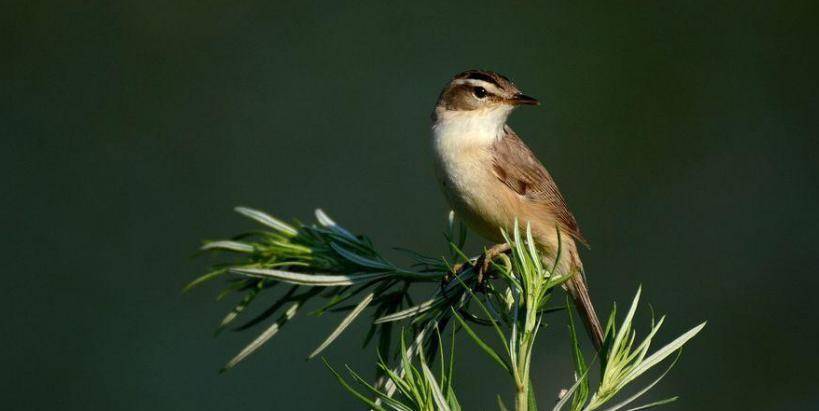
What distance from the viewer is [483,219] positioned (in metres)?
1.68

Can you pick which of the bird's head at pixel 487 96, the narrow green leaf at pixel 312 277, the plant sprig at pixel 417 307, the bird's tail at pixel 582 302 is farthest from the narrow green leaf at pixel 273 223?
the bird's head at pixel 487 96

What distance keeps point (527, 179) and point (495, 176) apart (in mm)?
129

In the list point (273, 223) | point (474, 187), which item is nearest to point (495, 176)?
point (474, 187)

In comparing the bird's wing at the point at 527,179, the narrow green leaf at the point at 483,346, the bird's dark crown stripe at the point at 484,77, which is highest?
the bird's dark crown stripe at the point at 484,77

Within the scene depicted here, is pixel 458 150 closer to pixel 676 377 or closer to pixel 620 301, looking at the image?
pixel 620 301

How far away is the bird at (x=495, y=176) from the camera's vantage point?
5.56 ft

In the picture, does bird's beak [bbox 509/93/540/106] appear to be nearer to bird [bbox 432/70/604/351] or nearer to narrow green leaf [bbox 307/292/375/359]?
bird [bbox 432/70/604/351]

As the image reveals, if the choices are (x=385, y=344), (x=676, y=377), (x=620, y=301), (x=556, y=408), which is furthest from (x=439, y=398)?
(x=676, y=377)

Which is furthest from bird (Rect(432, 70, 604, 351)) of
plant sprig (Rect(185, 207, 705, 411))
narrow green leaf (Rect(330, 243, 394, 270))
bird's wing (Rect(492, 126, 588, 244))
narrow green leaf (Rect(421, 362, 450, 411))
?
narrow green leaf (Rect(421, 362, 450, 411))

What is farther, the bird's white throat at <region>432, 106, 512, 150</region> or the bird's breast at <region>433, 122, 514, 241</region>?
the bird's white throat at <region>432, 106, 512, 150</region>

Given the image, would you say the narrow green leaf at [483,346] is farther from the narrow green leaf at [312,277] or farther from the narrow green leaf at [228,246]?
the narrow green leaf at [228,246]

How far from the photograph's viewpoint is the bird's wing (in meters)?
1.83

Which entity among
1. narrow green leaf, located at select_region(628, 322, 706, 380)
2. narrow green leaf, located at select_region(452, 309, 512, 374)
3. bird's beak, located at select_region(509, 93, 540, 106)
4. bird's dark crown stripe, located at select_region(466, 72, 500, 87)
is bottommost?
narrow green leaf, located at select_region(628, 322, 706, 380)

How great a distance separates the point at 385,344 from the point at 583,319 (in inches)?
26.2
